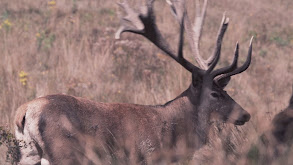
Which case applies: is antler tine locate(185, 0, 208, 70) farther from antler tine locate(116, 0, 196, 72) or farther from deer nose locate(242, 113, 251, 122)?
deer nose locate(242, 113, 251, 122)

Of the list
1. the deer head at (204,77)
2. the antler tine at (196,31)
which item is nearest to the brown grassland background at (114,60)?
the deer head at (204,77)

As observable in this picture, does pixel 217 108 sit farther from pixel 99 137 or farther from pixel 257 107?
pixel 99 137

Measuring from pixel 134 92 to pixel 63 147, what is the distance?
3559mm

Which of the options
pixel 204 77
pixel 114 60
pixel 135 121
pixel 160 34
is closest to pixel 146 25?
pixel 160 34

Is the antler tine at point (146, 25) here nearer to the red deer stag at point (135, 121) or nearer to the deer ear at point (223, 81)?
the red deer stag at point (135, 121)

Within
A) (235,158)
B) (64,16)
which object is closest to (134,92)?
(235,158)

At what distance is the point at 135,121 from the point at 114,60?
4.34 metres

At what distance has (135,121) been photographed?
4.45 meters

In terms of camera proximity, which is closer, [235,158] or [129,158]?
[235,158]

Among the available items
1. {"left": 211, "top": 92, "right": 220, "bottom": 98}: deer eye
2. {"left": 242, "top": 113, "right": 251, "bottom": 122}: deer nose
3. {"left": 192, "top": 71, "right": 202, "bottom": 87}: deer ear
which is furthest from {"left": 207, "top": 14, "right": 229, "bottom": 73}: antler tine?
{"left": 242, "top": 113, "right": 251, "bottom": 122}: deer nose

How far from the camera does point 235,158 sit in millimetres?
3457

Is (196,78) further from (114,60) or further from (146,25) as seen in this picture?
(114,60)

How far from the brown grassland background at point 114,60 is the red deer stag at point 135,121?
335 mm

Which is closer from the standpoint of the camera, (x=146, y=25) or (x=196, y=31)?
(x=146, y=25)
